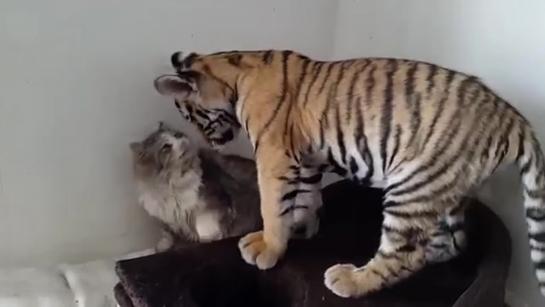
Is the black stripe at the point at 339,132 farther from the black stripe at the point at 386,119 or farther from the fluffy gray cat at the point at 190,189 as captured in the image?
the fluffy gray cat at the point at 190,189

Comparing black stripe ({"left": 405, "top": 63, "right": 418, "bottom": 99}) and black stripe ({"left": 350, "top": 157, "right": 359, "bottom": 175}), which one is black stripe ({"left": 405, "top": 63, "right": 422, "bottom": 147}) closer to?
black stripe ({"left": 405, "top": 63, "right": 418, "bottom": 99})

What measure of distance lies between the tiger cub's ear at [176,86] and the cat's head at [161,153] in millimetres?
159

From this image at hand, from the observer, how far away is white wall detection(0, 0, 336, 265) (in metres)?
1.63

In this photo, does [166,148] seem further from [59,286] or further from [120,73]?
[59,286]

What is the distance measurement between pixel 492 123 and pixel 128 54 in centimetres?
71

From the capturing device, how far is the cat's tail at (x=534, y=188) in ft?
4.77

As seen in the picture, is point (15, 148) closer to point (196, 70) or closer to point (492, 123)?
point (196, 70)

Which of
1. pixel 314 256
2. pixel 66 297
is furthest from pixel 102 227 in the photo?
pixel 314 256

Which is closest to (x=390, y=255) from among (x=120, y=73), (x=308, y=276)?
(x=308, y=276)

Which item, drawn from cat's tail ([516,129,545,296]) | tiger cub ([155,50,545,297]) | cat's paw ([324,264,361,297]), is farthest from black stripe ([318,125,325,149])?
cat's tail ([516,129,545,296])

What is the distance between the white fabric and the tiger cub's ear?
403mm

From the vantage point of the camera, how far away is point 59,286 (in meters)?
1.71

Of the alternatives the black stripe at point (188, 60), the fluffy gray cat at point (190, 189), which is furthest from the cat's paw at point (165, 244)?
the black stripe at point (188, 60)

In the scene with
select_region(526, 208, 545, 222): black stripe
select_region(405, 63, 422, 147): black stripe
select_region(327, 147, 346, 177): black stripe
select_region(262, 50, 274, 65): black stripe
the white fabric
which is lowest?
the white fabric
